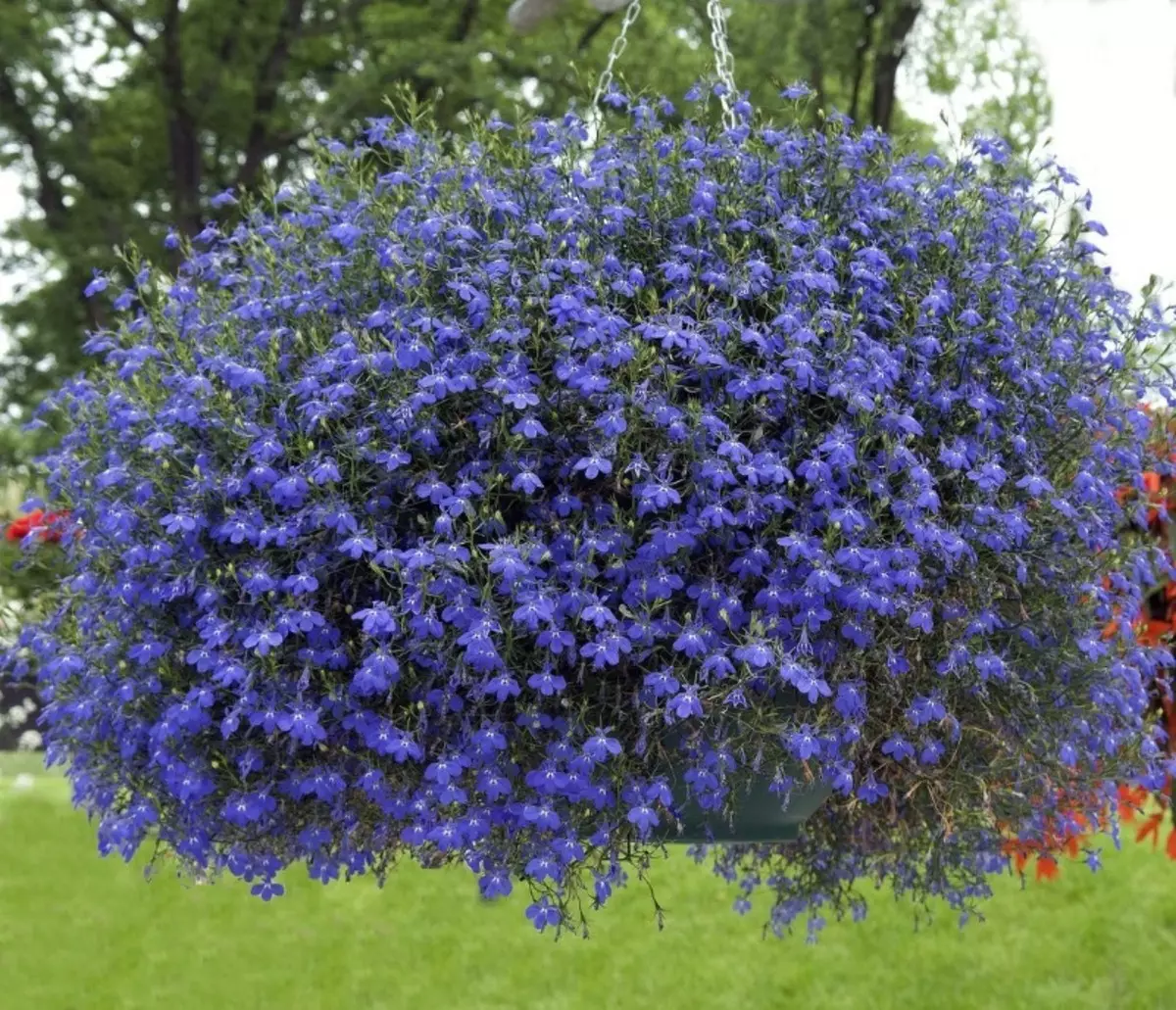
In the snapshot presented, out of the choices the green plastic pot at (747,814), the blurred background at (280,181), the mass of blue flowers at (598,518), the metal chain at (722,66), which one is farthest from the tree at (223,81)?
the green plastic pot at (747,814)

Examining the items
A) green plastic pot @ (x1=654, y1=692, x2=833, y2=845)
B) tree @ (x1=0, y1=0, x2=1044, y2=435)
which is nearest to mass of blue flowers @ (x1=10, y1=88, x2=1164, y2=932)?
green plastic pot @ (x1=654, y1=692, x2=833, y2=845)

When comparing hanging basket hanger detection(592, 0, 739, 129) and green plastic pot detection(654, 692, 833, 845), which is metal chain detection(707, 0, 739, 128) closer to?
hanging basket hanger detection(592, 0, 739, 129)

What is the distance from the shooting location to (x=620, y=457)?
1669 mm

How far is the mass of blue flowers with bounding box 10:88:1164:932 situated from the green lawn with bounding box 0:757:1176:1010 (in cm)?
211

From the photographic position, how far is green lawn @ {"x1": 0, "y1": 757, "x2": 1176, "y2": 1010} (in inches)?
156

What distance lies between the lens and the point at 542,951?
4250 mm

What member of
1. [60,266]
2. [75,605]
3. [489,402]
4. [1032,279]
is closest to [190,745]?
[75,605]

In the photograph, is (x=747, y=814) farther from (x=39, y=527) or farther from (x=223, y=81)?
(x=223, y=81)

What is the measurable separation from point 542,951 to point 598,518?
2903 mm

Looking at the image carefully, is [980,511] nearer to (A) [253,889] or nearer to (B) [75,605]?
(A) [253,889]

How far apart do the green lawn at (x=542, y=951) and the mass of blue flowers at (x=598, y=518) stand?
83.2 inches

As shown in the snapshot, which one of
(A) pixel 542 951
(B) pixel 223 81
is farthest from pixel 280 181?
(A) pixel 542 951

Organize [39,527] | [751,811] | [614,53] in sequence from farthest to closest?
Result: [39,527] < [614,53] < [751,811]

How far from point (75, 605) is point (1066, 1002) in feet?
9.83
